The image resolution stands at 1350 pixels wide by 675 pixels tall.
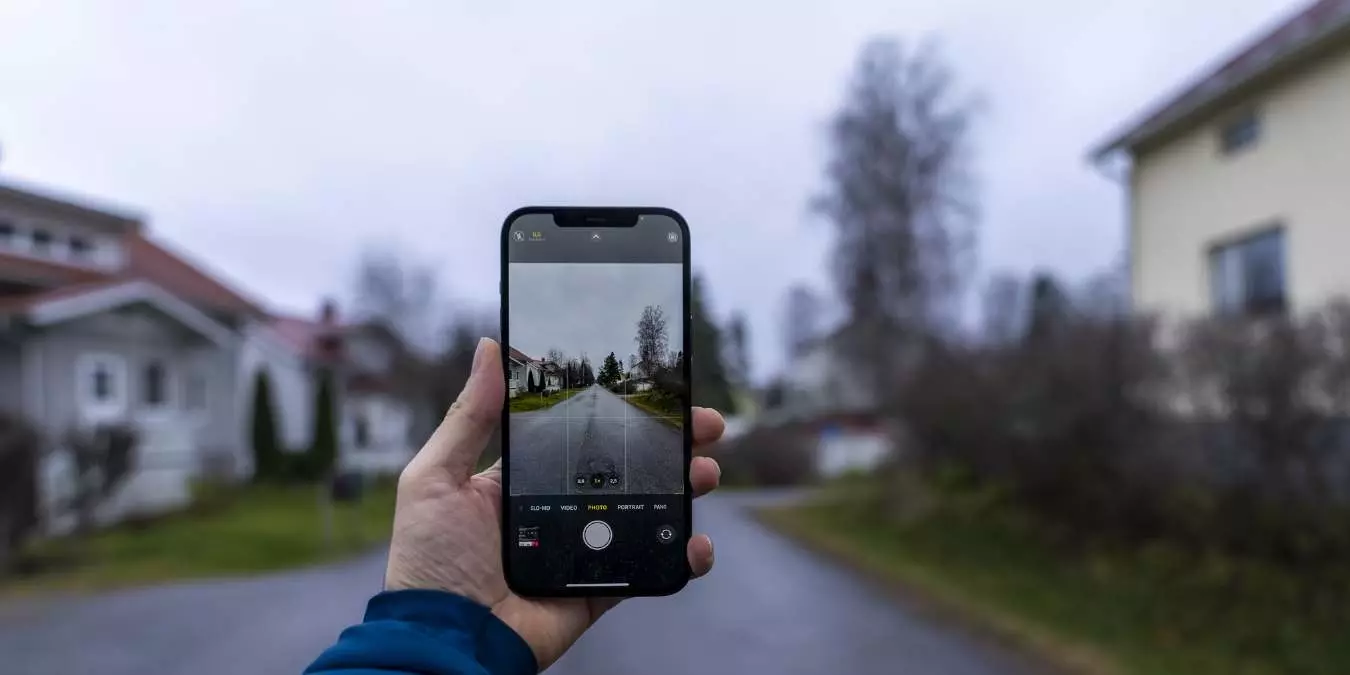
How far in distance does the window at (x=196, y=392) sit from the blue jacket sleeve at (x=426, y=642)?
1887cm

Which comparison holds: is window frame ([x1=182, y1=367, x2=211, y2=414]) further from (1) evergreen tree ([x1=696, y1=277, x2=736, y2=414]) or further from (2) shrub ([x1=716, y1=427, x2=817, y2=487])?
(1) evergreen tree ([x1=696, y1=277, x2=736, y2=414])

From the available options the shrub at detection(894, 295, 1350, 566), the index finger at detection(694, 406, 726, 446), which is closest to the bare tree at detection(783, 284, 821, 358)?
the shrub at detection(894, 295, 1350, 566)

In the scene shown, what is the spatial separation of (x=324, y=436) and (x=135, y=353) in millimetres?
3798

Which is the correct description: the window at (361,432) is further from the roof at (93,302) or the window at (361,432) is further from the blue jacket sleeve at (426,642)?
the blue jacket sleeve at (426,642)

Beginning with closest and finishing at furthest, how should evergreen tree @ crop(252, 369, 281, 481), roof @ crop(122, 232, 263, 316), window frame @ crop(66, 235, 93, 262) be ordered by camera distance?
window frame @ crop(66, 235, 93, 262) < evergreen tree @ crop(252, 369, 281, 481) < roof @ crop(122, 232, 263, 316)

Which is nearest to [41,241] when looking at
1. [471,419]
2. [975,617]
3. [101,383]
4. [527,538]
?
[101,383]

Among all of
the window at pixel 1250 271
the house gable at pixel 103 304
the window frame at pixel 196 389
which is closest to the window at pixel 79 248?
the house gable at pixel 103 304

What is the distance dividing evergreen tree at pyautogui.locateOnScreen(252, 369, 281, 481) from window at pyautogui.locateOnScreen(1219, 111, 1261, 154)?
57.1ft

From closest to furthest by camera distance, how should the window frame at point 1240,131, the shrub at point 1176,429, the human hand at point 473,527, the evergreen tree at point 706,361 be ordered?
1. the human hand at point 473,527
2. the evergreen tree at point 706,361
3. the shrub at point 1176,429
4. the window frame at point 1240,131

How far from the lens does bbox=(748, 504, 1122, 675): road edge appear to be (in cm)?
546

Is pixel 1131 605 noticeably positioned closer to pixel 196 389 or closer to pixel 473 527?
pixel 473 527

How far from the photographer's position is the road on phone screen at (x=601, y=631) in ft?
17.9

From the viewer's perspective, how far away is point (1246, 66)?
398 inches

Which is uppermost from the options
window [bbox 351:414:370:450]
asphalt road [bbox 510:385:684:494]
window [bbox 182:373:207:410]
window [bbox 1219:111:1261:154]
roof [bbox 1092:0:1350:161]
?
roof [bbox 1092:0:1350:161]
